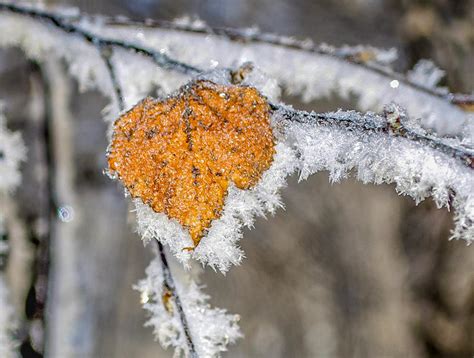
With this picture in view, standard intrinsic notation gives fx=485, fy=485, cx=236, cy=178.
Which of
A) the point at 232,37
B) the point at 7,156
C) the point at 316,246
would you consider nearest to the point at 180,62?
the point at 232,37

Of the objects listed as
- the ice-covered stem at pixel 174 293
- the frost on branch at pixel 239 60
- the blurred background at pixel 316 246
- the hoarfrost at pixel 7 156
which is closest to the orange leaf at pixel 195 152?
the ice-covered stem at pixel 174 293

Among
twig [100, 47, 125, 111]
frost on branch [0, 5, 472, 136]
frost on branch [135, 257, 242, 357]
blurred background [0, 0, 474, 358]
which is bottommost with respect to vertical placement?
frost on branch [135, 257, 242, 357]

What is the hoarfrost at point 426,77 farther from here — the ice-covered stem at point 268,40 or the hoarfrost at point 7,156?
the hoarfrost at point 7,156

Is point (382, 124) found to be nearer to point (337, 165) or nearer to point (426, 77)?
point (337, 165)

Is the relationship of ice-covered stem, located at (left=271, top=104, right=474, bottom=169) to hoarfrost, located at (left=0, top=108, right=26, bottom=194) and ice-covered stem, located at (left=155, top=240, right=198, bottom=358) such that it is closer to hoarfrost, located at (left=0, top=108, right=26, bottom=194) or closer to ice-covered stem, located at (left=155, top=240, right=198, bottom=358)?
ice-covered stem, located at (left=155, top=240, right=198, bottom=358)

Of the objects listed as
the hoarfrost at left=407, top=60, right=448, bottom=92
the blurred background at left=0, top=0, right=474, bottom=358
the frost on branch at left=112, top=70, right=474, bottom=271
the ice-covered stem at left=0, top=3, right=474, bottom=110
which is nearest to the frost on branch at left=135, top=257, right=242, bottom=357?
the frost on branch at left=112, top=70, right=474, bottom=271

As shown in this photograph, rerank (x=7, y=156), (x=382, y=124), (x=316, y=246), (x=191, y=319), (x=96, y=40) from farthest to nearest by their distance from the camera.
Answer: (x=316, y=246) → (x=7, y=156) → (x=96, y=40) → (x=191, y=319) → (x=382, y=124)

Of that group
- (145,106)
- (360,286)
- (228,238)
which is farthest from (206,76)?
(360,286)
